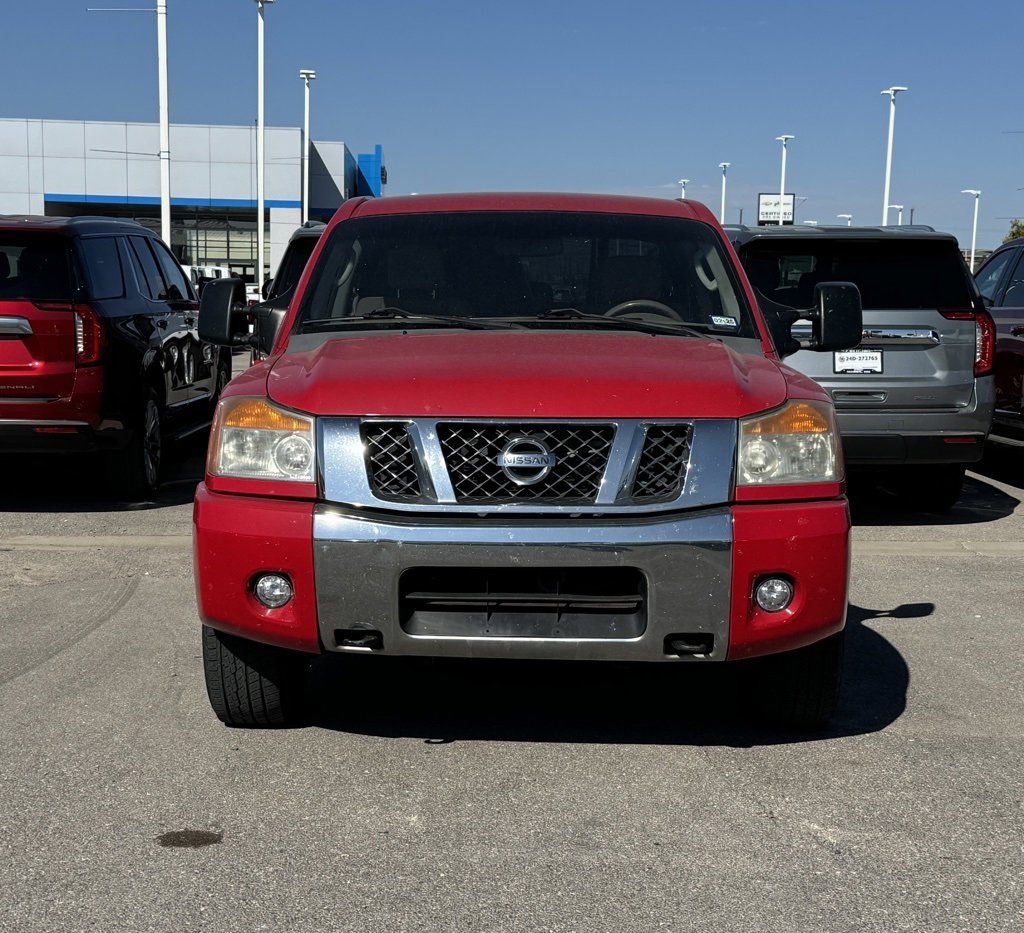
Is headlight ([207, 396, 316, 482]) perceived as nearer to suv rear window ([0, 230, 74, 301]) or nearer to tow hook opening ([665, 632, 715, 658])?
tow hook opening ([665, 632, 715, 658])

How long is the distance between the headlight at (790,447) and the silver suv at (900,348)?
15.5 ft

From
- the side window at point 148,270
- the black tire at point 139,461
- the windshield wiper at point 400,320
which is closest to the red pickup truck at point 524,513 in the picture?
the windshield wiper at point 400,320

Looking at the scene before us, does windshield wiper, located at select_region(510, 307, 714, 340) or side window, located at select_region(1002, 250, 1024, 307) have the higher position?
windshield wiper, located at select_region(510, 307, 714, 340)

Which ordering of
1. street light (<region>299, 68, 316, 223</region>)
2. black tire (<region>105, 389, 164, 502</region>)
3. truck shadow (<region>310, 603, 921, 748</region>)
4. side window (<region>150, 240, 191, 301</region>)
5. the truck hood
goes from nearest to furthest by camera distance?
the truck hood < truck shadow (<region>310, 603, 921, 748</region>) < black tire (<region>105, 389, 164, 502</region>) < side window (<region>150, 240, 191, 301</region>) < street light (<region>299, 68, 316, 223</region>)

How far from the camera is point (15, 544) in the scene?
824 cm

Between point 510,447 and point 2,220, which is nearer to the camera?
point 510,447

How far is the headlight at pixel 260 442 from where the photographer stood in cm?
420

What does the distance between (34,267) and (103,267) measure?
1.96 ft

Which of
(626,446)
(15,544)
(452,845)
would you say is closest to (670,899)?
(452,845)

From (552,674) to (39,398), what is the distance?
15.8 ft

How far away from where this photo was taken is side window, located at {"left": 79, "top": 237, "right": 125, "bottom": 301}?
9.20 m

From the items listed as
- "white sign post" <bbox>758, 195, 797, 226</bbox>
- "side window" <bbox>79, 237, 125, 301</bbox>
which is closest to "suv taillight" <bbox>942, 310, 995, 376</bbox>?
"side window" <bbox>79, 237, 125, 301</bbox>

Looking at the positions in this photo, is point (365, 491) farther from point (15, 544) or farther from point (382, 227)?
point (15, 544)

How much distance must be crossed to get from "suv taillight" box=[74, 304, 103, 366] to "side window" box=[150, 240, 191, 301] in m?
1.82
